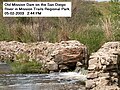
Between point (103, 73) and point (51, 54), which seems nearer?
point (103, 73)

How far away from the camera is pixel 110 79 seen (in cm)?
1071

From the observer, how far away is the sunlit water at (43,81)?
14016 millimetres

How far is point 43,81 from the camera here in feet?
51.5

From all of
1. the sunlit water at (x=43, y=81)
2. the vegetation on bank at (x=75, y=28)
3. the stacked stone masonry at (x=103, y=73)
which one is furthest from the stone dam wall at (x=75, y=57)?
the vegetation on bank at (x=75, y=28)

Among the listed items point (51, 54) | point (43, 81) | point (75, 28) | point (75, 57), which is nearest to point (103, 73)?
point (43, 81)

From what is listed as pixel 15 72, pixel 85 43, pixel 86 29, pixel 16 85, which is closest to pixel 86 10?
pixel 86 29

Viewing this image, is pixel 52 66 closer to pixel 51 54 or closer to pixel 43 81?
pixel 51 54

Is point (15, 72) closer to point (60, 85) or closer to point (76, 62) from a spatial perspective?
point (76, 62)

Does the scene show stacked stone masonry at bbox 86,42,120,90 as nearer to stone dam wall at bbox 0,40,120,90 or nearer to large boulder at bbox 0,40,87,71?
stone dam wall at bbox 0,40,120,90

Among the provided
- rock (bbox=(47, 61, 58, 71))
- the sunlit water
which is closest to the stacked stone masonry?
the sunlit water

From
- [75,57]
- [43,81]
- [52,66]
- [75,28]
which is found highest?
[75,28]

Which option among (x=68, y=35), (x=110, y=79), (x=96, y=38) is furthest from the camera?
(x=68, y=35)

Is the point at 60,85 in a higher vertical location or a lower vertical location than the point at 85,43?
lower

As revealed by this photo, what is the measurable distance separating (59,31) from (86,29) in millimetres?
1372
